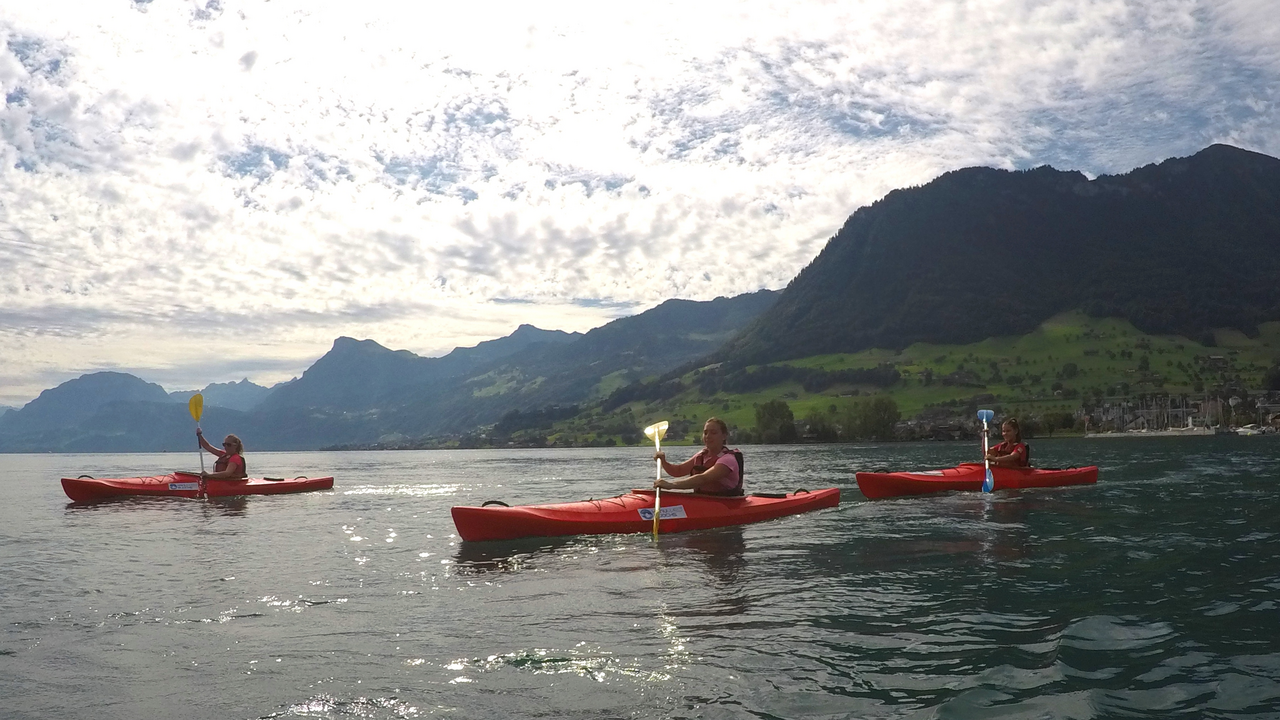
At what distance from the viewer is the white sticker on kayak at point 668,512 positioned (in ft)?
52.5

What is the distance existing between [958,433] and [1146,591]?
106m

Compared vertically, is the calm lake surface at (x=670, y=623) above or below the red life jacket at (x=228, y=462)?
below

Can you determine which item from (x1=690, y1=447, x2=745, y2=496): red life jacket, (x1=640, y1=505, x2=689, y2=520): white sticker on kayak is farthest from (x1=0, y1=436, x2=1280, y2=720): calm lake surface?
(x1=690, y1=447, x2=745, y2=496): red life jacket

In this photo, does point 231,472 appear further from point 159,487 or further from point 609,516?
point 609,516

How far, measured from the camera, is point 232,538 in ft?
57.9

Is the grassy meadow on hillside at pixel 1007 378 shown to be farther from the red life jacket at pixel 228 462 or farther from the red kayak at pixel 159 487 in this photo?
the red kayak at pixel 159 487

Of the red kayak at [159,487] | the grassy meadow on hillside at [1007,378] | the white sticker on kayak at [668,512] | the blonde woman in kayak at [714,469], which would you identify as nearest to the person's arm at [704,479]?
the blonde woman in kayak at [714,469]

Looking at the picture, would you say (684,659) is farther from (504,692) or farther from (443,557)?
(443,557)

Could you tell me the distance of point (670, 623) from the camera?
8867 millimetres

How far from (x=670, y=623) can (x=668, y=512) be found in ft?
23.8

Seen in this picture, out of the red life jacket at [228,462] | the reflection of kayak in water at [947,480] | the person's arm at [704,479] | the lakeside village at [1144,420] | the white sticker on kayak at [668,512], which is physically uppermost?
the red life jacket at [228,462]

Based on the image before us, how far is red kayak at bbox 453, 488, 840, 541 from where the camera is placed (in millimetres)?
15094

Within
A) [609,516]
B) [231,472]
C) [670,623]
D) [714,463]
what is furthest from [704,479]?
[231,472]

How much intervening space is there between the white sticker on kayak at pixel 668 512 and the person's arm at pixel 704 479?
0.46 metres
